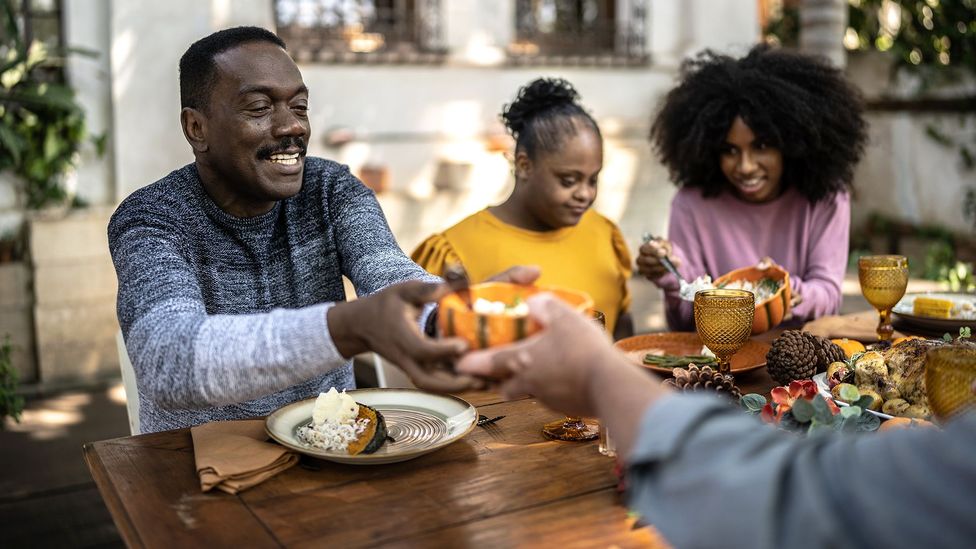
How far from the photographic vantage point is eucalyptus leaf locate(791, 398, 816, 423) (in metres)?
1.61

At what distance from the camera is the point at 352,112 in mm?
6648

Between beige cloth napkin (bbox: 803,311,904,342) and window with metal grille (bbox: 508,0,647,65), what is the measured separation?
4773 mm

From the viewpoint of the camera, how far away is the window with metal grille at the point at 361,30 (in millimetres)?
6504

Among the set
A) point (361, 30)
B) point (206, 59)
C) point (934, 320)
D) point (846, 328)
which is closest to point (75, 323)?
point (361, 30)

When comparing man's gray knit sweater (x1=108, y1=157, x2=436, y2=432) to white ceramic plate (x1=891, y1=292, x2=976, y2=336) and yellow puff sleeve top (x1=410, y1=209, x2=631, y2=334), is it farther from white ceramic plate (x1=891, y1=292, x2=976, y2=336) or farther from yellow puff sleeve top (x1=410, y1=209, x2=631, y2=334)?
white ceramic plate (x1=891, y1=292, x2=976, y2=336)

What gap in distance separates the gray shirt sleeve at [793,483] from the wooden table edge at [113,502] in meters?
0.85

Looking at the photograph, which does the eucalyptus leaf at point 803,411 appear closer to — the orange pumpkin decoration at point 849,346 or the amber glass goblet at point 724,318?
the amber glass goblet at point 724,318

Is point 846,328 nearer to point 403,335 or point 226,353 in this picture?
point 403,335

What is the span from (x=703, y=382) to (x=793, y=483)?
1.02m

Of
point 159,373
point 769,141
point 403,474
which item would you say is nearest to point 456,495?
point 403,474

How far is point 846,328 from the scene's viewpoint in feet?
9.00

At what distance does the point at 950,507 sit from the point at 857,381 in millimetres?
1094

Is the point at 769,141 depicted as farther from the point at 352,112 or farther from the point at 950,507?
the point at 352,112

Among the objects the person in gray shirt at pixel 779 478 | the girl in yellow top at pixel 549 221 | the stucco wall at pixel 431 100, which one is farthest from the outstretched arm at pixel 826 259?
the stucco wall at pixel 431 100
